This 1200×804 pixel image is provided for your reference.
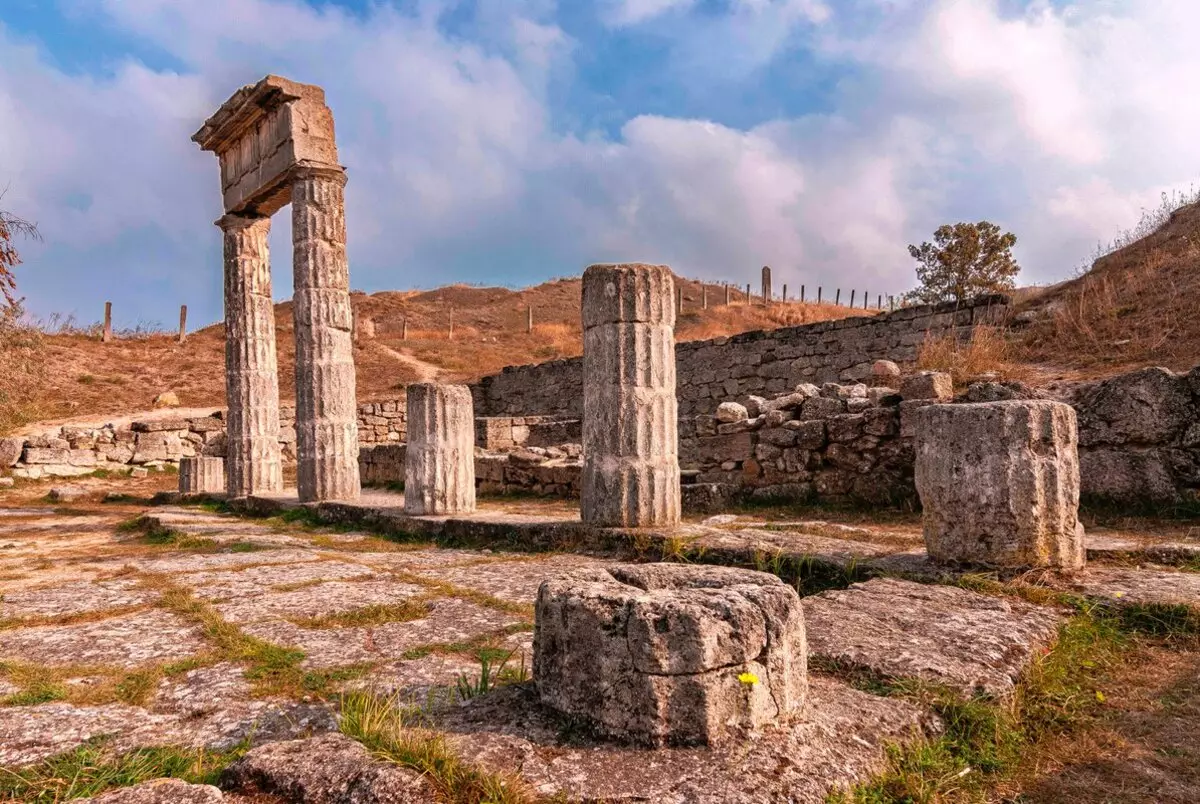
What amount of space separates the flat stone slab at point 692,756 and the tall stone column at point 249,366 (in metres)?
10.5

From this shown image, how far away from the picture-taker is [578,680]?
2.60 m

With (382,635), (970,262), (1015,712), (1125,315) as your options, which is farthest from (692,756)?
(970,262)

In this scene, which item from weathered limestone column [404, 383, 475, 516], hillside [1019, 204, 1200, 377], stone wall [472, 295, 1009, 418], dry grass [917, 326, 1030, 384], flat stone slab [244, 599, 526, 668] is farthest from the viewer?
stone wall [472, 295, 1009, 418]

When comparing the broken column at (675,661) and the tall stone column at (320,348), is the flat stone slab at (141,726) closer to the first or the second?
the broken column at (675,661)

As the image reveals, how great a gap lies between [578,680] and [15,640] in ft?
11.4

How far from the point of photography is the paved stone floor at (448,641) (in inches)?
93.9

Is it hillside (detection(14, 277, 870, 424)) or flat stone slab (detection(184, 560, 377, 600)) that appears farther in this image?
hillside (detection(14, 277, 870, 424))

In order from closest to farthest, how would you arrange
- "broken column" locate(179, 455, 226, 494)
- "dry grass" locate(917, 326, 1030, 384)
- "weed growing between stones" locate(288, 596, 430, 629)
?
1. "weed growing between stones" locate(288, 596, 430, 629)
2. "dry grass" locate(917, 326, 1030, 384)
3. "broken column" locate(179, 455, 226, 494)

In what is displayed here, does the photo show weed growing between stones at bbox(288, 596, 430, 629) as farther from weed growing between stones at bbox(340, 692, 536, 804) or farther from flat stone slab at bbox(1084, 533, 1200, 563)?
flat stone slab at bbox(1084, 533, 1200, 563)

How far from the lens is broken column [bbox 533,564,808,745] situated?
245 centimetres

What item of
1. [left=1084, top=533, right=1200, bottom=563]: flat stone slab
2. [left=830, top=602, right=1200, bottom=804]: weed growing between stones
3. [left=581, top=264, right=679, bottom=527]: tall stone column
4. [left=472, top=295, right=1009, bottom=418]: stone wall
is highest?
[left=472, top=295, right=1009, bottom=418]: stone wall

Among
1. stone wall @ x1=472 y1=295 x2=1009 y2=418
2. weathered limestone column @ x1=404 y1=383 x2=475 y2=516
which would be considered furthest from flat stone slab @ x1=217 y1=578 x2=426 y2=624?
stone wall @ x1=472 y1=295 x2=1009 y2=418

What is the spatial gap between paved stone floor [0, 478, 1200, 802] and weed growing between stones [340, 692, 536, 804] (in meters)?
0.10

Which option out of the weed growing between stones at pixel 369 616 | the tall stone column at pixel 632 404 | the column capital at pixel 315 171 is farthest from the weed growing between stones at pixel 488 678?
the column capital at pixel 315 171
